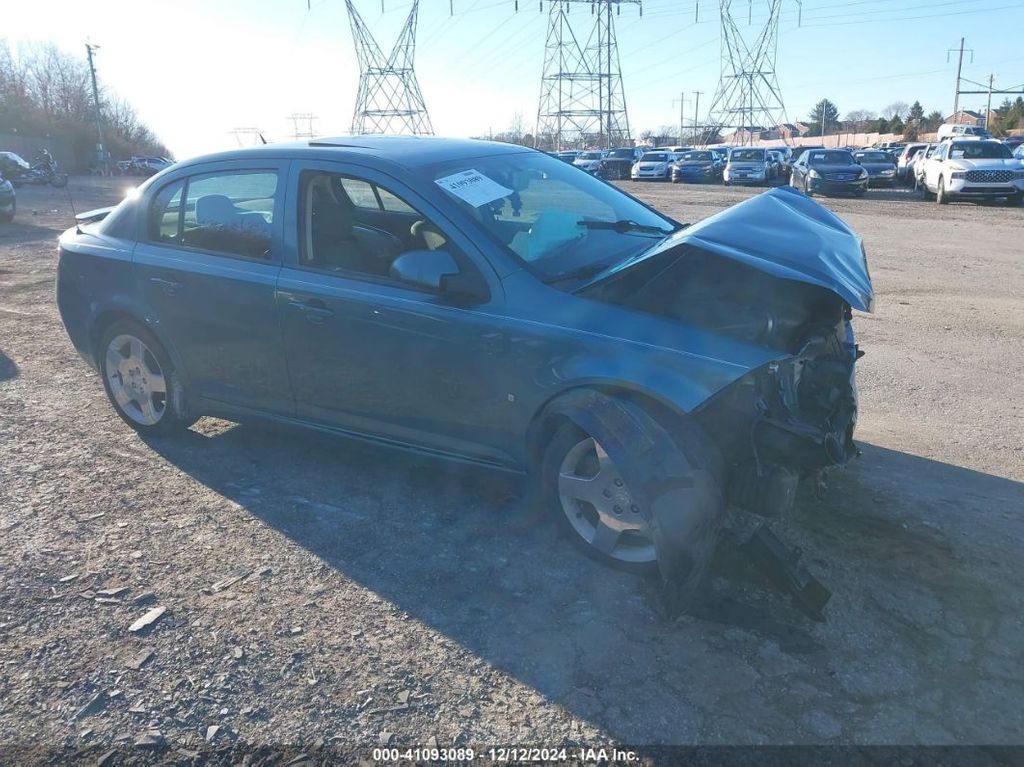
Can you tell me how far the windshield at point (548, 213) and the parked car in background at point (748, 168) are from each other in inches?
1299

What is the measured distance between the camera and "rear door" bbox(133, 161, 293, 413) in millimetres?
4348

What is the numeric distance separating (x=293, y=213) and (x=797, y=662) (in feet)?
10.4

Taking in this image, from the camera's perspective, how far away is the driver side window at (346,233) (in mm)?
4121

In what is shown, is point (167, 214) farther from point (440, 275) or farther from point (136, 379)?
point (440, 275)

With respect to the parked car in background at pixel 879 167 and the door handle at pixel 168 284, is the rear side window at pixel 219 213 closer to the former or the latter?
the door handle at pixel 168 284

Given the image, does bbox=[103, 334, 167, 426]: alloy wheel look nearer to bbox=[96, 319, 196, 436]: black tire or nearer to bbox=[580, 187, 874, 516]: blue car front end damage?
bbox=[96, 319, 196, 436]: black tire

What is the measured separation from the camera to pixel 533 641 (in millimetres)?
3074

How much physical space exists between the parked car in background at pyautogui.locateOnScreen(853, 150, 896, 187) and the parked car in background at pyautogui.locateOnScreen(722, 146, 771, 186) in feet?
15.4

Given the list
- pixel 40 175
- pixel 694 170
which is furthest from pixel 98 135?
pixel 694 170

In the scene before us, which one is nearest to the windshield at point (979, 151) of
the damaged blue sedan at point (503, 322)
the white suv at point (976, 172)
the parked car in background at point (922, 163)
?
the white suv at point (976, 172)

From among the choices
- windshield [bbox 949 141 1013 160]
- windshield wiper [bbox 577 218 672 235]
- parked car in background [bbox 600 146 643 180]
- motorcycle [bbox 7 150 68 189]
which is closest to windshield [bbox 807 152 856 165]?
windshield [bbox 949 141 1013 160]

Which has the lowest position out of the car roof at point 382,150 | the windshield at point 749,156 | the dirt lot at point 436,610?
the dirt lot at point 436,610

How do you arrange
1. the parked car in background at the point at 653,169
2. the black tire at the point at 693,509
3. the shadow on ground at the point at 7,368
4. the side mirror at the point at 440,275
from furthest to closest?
the parked car in background at the point at 653,169
the shadow on ground at the point at 7,368
the side mirror at the point at 440,275
the black tire at the point at 693,509

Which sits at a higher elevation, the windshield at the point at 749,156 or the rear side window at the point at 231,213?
the windshield at the point at 749,156
